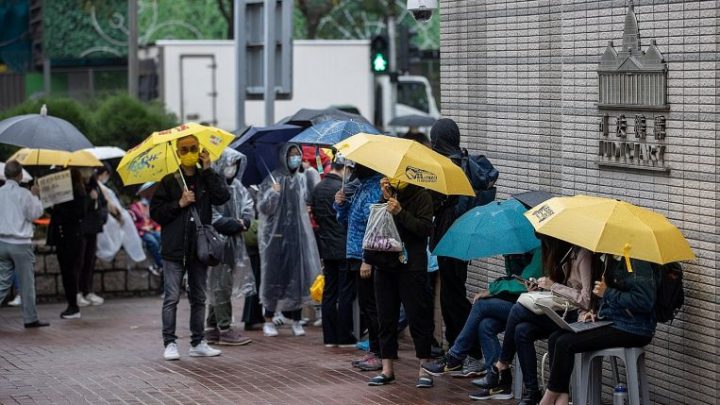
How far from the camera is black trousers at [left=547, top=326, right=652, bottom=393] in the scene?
29.1ft

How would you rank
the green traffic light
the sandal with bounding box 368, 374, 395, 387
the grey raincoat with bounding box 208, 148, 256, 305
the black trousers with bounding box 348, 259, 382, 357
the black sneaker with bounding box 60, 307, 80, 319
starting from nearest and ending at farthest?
the sandal with bounding box 368, 374, 395, 387 → the black trousers with bounding box 348, 259, 382, 357 → the grey raincoat with bounding box 208, 148, 256, 305 → the black sneaker with bounding box 60, 307, 80, 319 → the green traffic light

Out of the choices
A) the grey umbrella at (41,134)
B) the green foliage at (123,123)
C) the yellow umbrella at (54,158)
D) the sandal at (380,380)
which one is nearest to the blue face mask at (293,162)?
the grey umbrella at (41,134)

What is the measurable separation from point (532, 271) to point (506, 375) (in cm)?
77

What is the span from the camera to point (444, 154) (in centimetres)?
1144

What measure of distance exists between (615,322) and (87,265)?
9133mm

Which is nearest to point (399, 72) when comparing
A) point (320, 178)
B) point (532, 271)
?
point (320, 178)

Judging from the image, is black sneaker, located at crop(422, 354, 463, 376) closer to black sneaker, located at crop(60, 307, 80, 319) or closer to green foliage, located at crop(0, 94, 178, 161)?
black sneaker, located at crop(60, 307, 80, 319)

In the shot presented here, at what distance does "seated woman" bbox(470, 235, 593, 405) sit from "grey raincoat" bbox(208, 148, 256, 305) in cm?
395

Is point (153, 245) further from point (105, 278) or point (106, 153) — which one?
point (106, 153)

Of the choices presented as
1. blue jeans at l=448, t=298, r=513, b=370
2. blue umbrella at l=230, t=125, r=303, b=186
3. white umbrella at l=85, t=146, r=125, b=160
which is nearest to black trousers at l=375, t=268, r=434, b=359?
blue jeans at l=448, t=298, r=513, b=370

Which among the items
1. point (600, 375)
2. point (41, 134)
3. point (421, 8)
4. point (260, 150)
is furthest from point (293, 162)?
point (600, 375)

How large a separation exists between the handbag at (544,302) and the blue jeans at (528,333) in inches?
2.3

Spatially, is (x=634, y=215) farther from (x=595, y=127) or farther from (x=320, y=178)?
(x=320, y=178)

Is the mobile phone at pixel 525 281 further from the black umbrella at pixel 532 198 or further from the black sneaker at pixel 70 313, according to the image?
the black sneaker at pixel 70 313
